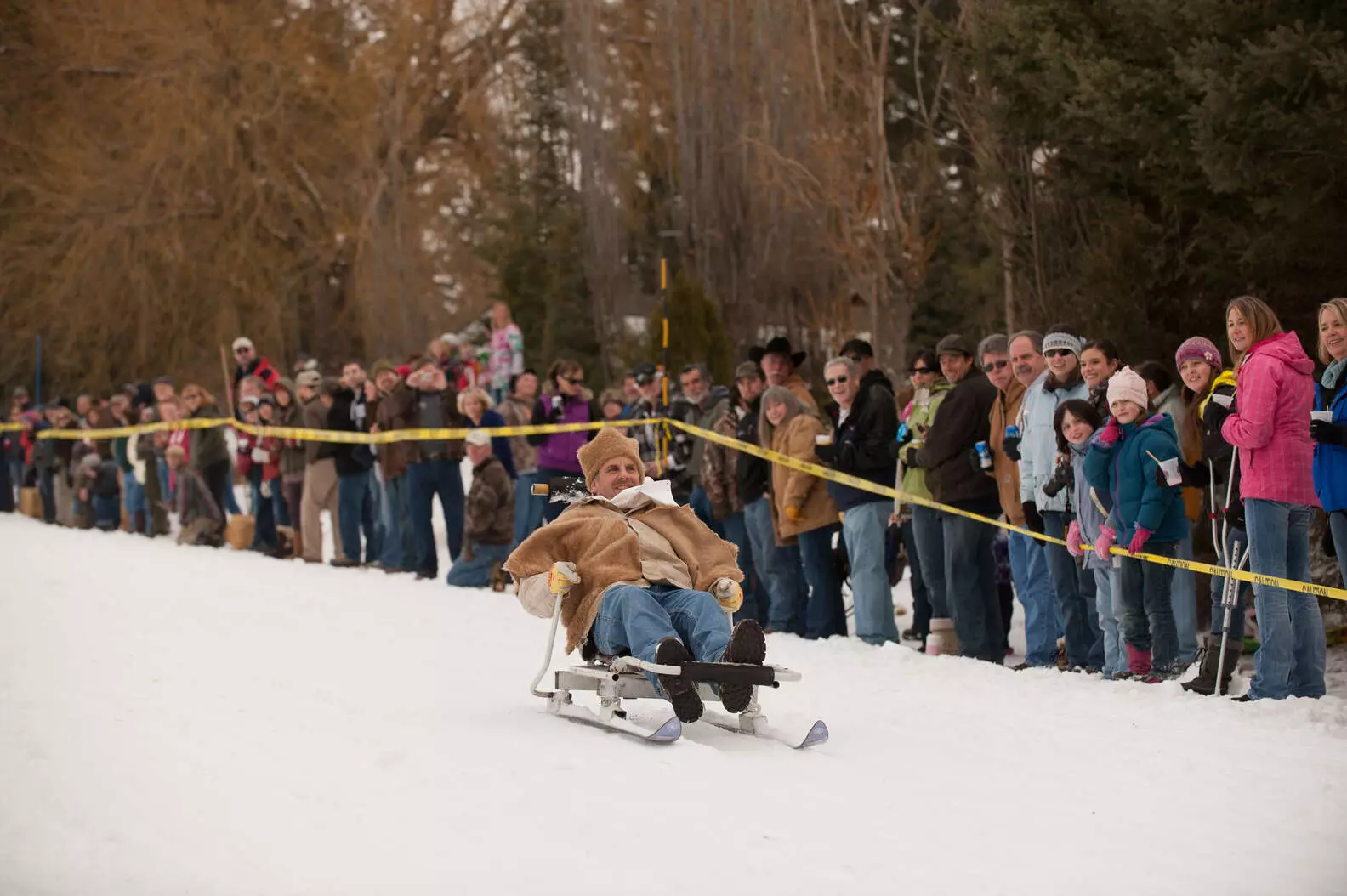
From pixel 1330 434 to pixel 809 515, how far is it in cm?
436

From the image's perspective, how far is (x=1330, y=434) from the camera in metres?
8.23

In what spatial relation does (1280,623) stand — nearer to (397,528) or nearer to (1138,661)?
(1138,661)

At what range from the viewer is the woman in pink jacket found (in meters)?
8.37

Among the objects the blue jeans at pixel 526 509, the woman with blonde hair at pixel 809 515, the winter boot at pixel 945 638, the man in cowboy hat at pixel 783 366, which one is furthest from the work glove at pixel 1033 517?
the blue jeans at pixel 526 509

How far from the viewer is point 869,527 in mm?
11555

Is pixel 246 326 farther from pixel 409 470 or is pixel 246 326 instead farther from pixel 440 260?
pixel 409 470

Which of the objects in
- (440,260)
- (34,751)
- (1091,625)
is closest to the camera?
(34,751)

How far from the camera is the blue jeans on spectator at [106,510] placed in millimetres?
22734

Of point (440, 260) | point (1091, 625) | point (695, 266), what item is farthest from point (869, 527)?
point (440, 260)

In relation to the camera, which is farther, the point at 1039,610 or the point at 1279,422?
the point at 1039,610

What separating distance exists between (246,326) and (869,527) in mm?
20406

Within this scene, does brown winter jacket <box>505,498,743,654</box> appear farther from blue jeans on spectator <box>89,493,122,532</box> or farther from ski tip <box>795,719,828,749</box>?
blue jeans on spectator <box>89,493,122,532</box>

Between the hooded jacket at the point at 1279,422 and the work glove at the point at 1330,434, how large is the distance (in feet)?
0.48

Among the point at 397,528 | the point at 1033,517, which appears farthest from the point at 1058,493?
the point at 397,528
